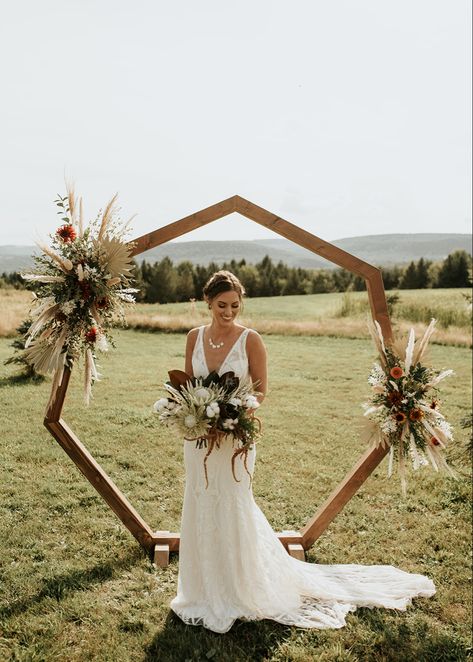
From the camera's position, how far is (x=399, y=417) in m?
4.66

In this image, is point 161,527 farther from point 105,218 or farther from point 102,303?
point 105,218

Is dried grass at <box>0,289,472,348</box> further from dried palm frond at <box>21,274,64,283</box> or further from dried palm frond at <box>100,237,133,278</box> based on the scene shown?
dried palm frond at <box>100,237,133,278</box>

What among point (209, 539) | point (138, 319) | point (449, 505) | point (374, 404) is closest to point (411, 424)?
point (374, 404)

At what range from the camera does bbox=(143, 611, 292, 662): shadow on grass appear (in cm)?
407

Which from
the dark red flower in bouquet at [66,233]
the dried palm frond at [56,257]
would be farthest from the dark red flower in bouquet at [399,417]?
the dark red flower in bouquet at [66,233]

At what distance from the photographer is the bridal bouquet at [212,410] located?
13.2ft

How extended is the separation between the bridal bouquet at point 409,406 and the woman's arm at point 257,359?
101cm

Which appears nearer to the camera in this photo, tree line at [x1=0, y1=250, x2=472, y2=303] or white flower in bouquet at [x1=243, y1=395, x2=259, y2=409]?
white flower in bouquet at [x1=243, y1=395, x2=259, y2=409]

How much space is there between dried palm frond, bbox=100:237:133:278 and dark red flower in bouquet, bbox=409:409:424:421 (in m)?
2.76

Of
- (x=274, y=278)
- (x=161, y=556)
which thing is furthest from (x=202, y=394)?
(x=274, y=278)

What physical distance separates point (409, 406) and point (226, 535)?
6.33ft

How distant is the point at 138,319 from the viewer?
18.3m

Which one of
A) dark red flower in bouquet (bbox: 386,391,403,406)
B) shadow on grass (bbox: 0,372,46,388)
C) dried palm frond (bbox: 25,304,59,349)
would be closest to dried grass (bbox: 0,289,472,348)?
shadow on grass (bbox: 0,372,46,388)

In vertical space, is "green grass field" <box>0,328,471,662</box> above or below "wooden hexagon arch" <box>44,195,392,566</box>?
below
